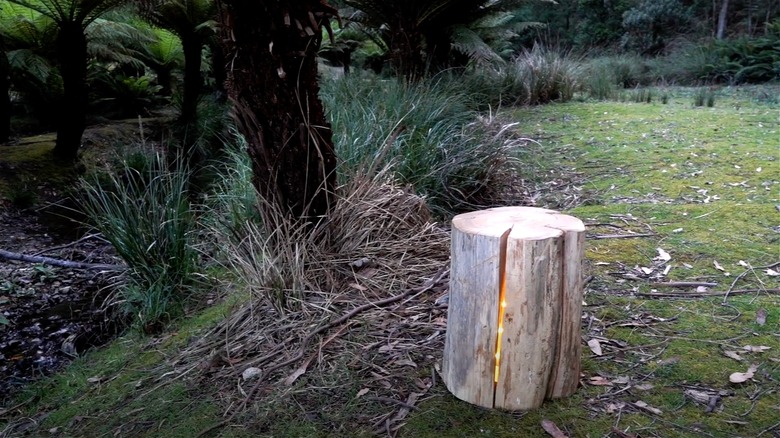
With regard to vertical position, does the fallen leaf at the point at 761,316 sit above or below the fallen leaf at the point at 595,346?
above

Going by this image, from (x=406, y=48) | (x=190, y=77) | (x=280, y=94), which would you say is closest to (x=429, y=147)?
(x=280, y=94)

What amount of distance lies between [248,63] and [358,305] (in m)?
1.23

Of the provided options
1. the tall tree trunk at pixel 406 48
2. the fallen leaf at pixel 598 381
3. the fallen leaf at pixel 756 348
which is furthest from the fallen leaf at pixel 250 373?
the tall tree trunk at pixel 406 48

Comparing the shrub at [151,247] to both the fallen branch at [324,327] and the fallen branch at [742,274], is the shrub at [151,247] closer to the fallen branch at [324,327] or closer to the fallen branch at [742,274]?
the fallen branch at [324,327]

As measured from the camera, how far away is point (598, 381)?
2.17 meters

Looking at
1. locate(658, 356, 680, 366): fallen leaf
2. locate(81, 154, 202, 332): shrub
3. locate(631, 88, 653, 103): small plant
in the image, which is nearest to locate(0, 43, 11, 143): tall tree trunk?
locate(81, 154, 202, 332): shrub

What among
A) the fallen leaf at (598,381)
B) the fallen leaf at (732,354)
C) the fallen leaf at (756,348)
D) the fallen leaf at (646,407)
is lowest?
the fallen leaf at (646,407)

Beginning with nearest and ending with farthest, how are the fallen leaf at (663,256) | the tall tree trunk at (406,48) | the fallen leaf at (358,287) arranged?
the fallen leaf at (358,287)
the fallen leaf at (663,256)
the tall tree trunk at (406,48)

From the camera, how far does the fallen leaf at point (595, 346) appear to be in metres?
2.36

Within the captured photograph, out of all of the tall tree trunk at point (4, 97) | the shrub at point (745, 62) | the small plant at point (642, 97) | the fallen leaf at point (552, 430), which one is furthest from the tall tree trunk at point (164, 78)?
the shrub at point (745, 62)

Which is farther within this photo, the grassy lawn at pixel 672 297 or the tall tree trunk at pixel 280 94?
the tall tree trunk at pixel 280 94

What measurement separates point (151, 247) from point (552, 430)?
229 centimetres

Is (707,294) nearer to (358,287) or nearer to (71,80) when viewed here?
(358,287)

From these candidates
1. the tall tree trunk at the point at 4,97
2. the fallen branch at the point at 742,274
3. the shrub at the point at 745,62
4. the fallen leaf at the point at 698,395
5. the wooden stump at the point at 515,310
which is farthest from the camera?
the shrub at the point at 745,62
